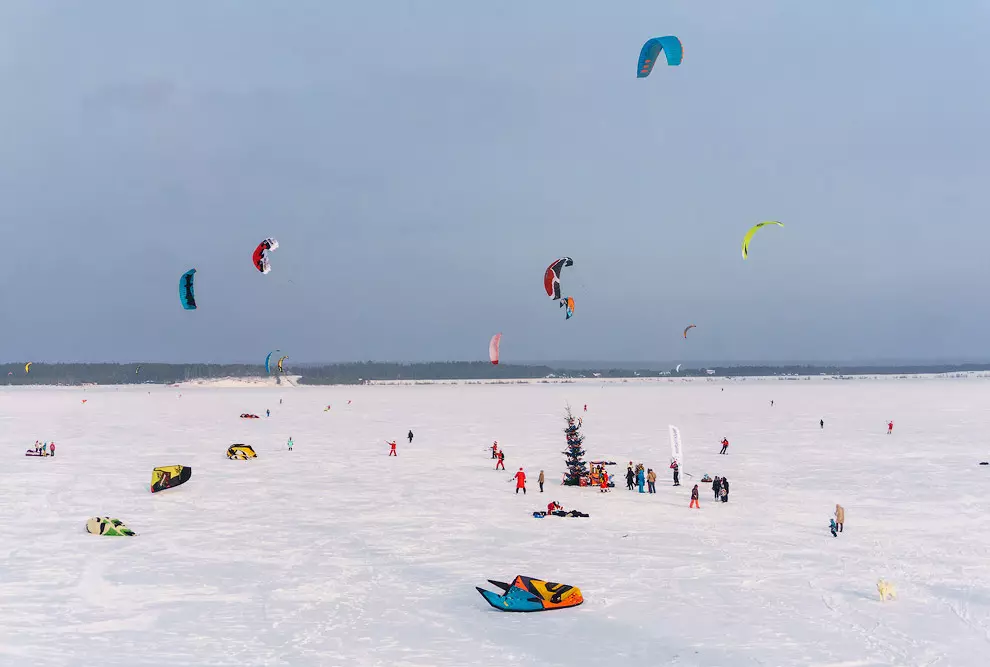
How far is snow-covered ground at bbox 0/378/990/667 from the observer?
9.60 meters

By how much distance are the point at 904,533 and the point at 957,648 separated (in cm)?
655

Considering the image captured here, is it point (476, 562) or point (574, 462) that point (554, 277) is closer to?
point (574, 462)

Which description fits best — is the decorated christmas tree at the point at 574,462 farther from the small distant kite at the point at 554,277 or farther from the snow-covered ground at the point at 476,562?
the small distant kite at the point at 554,277

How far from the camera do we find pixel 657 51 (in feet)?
83.1

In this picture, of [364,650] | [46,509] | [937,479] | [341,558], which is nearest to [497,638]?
[364,650]

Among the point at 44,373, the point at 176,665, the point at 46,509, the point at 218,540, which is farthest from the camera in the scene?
the point at 44,373

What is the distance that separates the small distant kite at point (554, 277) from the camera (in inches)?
1240

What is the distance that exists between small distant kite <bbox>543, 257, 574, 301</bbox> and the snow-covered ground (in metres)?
6.68

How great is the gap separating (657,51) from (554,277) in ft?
32.1

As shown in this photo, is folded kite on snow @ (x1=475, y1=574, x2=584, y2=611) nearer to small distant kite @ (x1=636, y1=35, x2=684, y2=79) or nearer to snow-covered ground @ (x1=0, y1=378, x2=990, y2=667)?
snow-covered ground @ (x1=0, y1=378, x2=990, y2=667)

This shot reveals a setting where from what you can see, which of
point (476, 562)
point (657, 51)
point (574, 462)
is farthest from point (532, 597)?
point (657, 51)

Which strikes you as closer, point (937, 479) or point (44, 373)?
A: point (937, 479)

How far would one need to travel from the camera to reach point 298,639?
32.3 feet

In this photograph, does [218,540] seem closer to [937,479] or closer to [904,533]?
[904,533]
